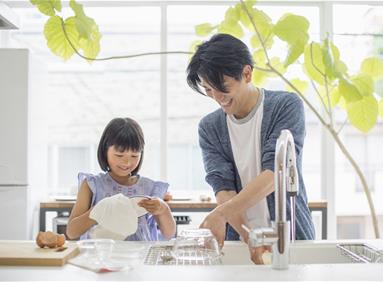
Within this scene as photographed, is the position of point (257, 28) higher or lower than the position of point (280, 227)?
higher

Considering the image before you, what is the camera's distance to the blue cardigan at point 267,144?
1658mm

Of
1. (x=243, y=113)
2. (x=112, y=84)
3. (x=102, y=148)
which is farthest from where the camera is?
(x=112, y=84)

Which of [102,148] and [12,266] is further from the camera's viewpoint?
[102,148]

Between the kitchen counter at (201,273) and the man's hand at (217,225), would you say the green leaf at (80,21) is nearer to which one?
the man's hand at (217,225)

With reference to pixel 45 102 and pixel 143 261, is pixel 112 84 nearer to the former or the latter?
pixel 45 102

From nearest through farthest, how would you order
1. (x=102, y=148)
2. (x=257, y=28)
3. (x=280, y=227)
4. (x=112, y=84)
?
(x=280, y=227), (x=102, y=148), (x=257, y=28), (x=112, y=84)

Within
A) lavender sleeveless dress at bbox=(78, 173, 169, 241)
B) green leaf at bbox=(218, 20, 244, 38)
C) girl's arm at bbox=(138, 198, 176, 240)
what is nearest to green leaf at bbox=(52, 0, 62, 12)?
lavender sleeveless dress at bbox=(78, 173, 169, 241)

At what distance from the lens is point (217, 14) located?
424 centimetres

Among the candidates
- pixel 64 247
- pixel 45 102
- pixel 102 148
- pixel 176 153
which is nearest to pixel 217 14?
pixel 176 153

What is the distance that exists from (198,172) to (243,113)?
2593 millimetres

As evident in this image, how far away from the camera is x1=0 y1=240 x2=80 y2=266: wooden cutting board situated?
1.27m

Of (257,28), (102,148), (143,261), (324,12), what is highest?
(324,12)

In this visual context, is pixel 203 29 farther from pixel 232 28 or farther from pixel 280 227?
pixel 280 227

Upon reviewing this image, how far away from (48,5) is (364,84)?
61.3 inches
